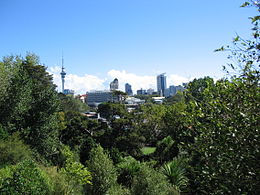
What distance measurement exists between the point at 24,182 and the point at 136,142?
12269mm

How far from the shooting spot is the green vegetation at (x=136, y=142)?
89.5 inches

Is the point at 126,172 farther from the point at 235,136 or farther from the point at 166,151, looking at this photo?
the point at 235,136

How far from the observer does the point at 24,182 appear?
6.72 m

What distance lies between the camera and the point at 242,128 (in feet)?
7.41

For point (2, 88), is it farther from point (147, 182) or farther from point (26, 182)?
point (147, 182)

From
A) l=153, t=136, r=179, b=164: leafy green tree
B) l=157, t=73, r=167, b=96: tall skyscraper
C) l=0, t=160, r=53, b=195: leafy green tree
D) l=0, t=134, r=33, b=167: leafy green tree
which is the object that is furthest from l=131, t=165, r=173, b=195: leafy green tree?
l=157, t=73, r=167, b=96: tall skyscraper

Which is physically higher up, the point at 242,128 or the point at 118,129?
the point at 242,128

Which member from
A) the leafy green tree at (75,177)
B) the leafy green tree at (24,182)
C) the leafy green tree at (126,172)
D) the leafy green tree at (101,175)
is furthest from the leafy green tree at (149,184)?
the leafy green tree at (126,172)

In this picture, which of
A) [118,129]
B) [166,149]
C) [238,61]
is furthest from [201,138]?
[118,129]

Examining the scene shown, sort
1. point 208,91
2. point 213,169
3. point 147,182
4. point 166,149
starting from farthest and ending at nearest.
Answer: point 166,149
point 147,182
point 208,91
point 213,169

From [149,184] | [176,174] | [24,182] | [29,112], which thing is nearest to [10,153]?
[29,112]

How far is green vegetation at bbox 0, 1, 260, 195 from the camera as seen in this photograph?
2.27 metres

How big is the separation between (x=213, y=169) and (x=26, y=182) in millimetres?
6025

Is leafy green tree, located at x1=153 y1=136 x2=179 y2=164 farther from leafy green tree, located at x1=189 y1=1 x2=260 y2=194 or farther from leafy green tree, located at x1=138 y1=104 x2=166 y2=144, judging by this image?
leafy green tree, located at x1=189 y1=1 x2=260 y2=194
